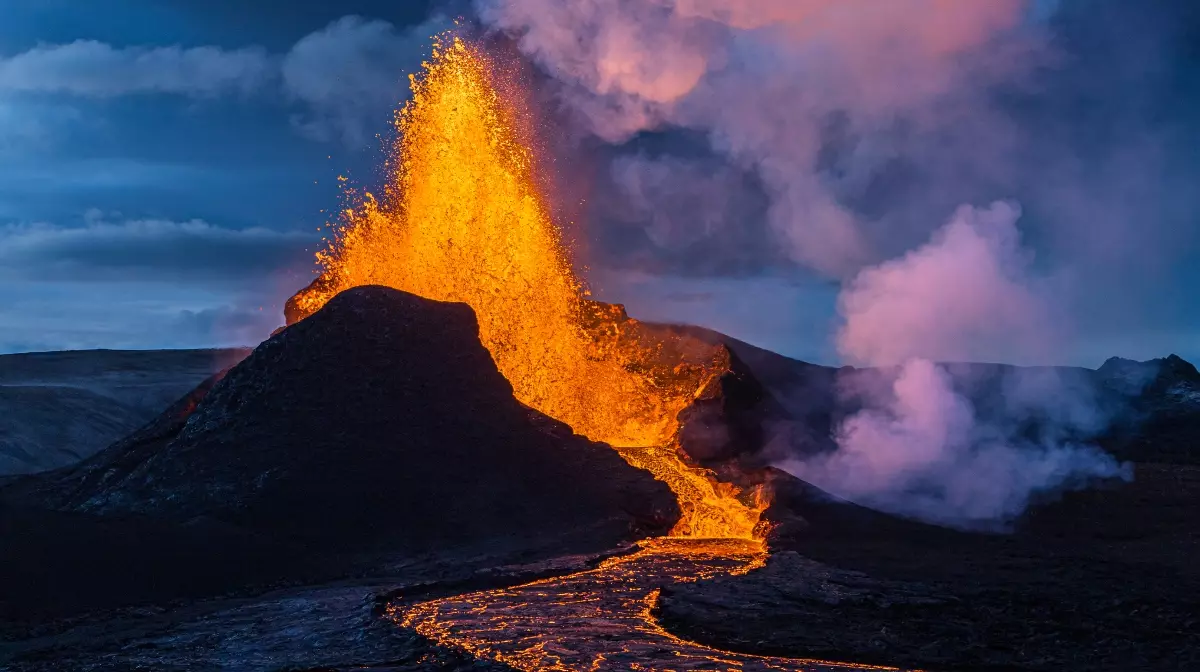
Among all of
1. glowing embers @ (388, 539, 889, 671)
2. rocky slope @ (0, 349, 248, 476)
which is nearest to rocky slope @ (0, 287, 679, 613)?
glowing embers @ (388, 539, 889, 671)

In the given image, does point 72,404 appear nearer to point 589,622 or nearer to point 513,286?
point 513,286

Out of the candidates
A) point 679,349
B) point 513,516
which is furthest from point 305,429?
point 679,349

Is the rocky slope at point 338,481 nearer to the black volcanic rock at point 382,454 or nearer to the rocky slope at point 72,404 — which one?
the black volcanic rock at point 382,454

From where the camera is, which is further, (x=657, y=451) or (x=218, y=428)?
(x=657, y=451)

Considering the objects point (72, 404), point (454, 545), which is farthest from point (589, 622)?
point (72, 404)

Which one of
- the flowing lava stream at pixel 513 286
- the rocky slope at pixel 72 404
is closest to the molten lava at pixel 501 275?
the flowing lava stream at pixel 513 286

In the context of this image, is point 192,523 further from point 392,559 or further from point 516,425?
point 516,425

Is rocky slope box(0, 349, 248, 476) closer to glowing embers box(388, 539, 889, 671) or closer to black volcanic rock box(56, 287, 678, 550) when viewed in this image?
black volcanic rock box(56, 287, 678, 550)
